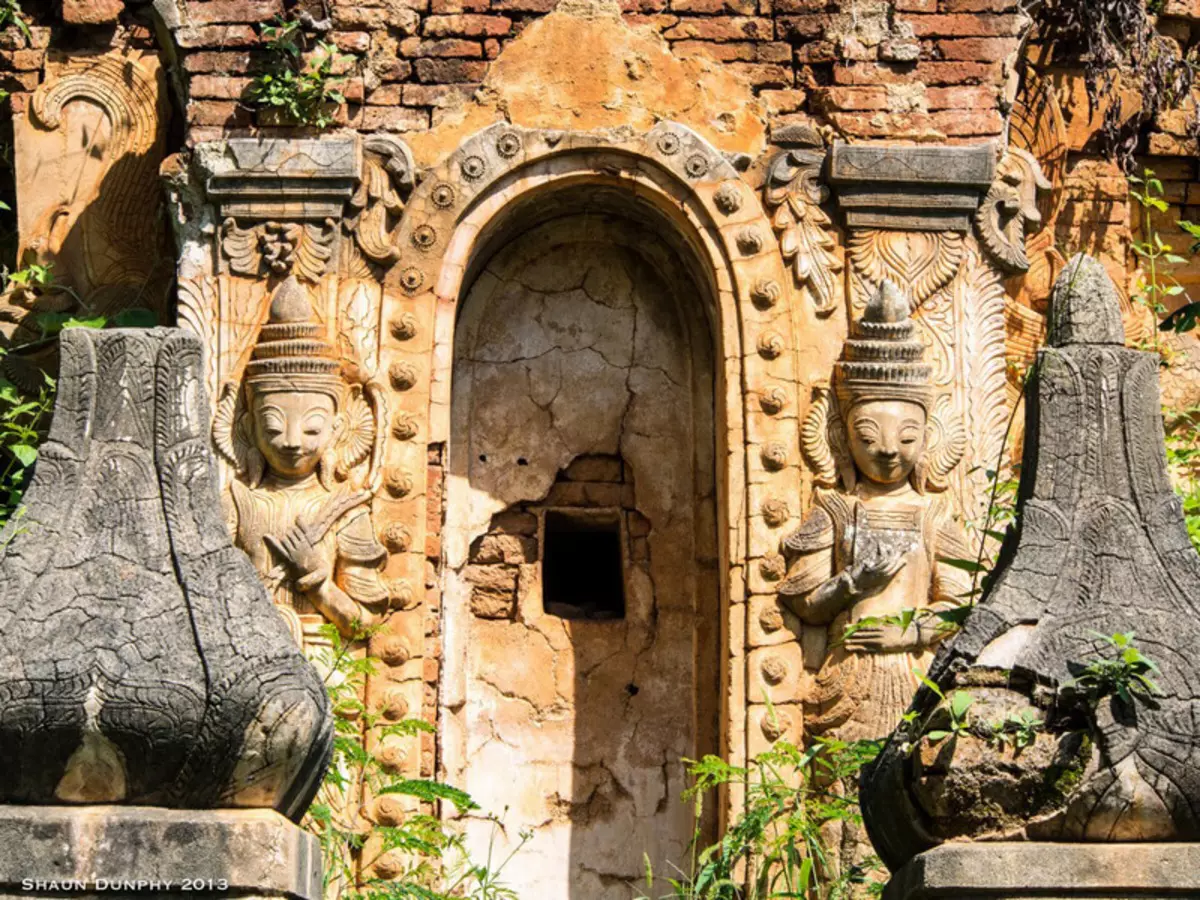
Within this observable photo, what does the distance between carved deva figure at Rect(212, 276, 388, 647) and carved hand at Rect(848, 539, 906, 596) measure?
1.83 m

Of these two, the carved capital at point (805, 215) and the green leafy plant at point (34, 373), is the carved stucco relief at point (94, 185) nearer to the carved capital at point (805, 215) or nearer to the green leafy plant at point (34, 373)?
the green leafy plant at point (34, 373)

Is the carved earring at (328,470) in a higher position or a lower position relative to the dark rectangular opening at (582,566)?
higher

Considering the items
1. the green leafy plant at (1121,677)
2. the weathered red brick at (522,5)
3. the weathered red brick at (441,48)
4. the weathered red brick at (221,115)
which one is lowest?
the green leafy plant at (1121,677)

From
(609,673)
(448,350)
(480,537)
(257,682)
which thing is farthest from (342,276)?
(257,682)

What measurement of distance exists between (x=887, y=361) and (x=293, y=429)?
7.73ft

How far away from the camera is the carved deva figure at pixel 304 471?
31.1ft

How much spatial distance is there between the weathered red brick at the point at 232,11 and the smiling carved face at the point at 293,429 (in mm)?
1615

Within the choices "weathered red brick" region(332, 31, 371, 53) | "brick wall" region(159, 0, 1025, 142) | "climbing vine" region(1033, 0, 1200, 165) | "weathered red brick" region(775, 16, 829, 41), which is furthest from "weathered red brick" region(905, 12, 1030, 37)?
"weathered red brick" region(332, 31, 371, 53)

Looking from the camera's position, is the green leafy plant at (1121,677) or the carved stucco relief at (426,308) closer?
the green leafy plant at (1121,677)

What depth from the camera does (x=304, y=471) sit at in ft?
31.6

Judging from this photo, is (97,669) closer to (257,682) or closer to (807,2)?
(257,682)

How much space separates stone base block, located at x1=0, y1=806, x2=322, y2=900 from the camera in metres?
5.64

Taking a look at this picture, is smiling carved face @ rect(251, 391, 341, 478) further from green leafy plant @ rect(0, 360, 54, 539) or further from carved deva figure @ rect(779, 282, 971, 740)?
carved deva figure @ rect(779, 282, 971, 740)

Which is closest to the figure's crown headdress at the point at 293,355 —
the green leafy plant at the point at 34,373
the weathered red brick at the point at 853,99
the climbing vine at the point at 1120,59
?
the green leafy plant at the point at 34,373
